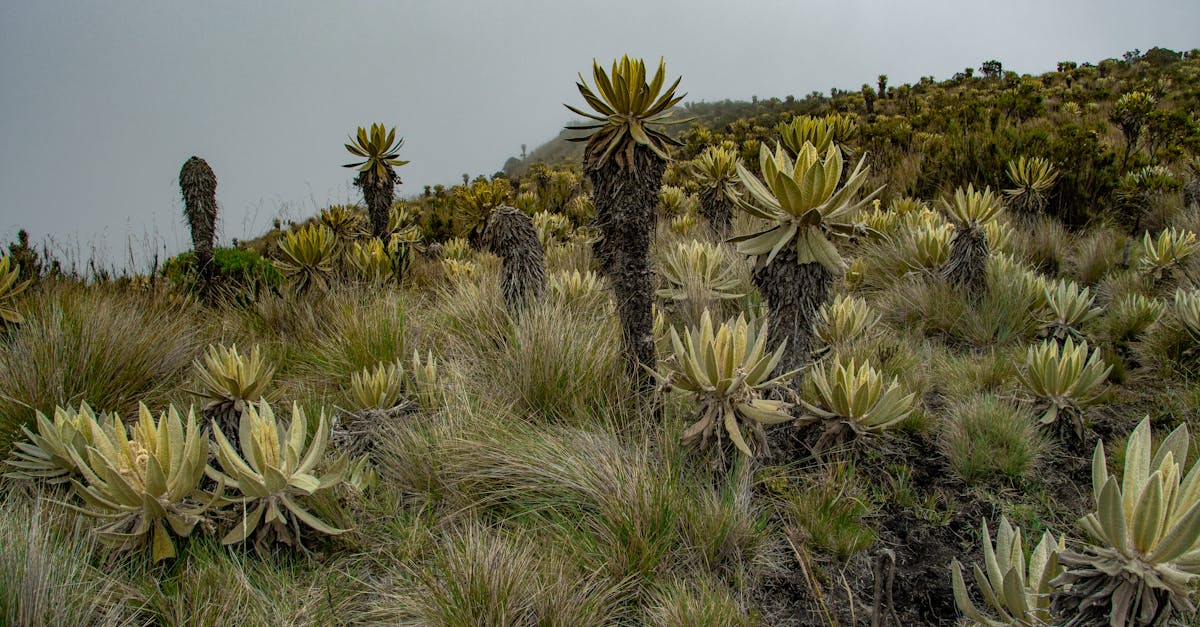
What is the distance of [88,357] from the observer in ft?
10.6

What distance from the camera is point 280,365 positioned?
3826 millimetres

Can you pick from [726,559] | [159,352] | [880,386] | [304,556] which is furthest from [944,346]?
[159,352]

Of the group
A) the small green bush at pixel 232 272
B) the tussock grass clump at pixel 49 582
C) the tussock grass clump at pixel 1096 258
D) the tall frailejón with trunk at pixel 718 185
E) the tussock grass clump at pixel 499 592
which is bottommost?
the tussock grass clump at pixel 499 592

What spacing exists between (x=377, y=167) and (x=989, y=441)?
6.05 m

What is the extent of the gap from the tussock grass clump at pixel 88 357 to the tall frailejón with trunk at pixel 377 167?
305 centimetres

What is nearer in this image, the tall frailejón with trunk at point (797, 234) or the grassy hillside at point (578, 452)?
the grassy hillside at point (578, 452)

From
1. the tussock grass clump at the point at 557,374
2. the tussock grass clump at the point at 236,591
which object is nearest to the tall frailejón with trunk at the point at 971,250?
the tussock grass clump at the point at 557,374

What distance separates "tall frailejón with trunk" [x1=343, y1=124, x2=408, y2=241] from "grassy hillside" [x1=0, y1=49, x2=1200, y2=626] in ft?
5.59

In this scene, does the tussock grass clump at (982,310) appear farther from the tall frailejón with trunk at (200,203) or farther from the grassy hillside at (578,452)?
the tall frailejón with trunk at (200,203)

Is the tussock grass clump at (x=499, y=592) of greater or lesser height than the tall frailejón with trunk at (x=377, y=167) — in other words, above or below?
below

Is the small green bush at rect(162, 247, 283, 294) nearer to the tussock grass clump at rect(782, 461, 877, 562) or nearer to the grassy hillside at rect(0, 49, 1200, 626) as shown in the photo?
the grassy hillside at rect(0, 49, 1200, 626)

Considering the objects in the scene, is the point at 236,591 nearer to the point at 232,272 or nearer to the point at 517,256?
the point at 517,256

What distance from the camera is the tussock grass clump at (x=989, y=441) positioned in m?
2.78

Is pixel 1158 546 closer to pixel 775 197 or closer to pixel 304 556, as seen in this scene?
pixel 775 197
